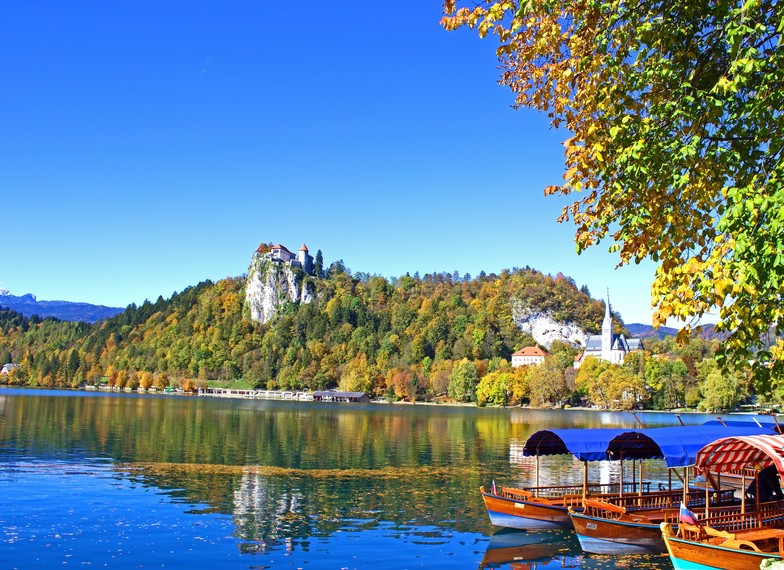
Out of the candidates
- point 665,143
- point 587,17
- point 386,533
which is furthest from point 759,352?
point 386,533

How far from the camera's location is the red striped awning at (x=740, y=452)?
18.2m

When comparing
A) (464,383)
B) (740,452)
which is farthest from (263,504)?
(464,383)

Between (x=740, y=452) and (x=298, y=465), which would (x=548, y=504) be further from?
(x=298, y=465)

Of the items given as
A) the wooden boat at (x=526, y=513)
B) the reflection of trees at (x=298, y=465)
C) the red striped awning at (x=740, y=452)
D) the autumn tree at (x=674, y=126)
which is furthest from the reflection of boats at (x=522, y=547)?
the autumn tree at (x=674, y=126)

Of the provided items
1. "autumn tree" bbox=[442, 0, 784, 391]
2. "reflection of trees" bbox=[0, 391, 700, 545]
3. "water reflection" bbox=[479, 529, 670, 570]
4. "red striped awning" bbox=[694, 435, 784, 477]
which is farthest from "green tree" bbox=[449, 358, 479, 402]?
"autumn tree" bbox=[442, 0, 784, 391]

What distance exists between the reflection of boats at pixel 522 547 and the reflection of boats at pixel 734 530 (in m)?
5.33

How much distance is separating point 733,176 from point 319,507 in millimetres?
23008

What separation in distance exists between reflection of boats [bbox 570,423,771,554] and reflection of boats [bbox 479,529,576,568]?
1.22 metres

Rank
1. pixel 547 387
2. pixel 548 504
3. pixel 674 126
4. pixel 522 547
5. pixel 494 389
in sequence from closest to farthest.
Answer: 1. pixel 674 126
2. pixel 522 547
3. pixel 548 504
4. pixel 547 387
5. pixel 494 389

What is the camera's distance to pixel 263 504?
3075cm

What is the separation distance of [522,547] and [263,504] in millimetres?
11910

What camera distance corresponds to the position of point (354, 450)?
2167 inches

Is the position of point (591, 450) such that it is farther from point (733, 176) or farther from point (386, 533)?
point (733, 176)

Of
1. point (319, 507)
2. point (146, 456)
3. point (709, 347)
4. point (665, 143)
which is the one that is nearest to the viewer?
point (665, 143)
